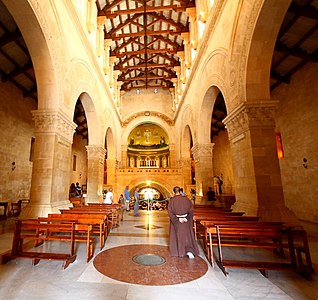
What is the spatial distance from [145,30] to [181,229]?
45.7 ft

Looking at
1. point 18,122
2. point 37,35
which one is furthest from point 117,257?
point 18,122

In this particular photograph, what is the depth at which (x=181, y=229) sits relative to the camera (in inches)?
158

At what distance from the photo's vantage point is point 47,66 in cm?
625

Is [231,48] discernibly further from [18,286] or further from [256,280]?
[18,286]

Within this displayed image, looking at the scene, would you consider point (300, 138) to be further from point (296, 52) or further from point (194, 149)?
point (194, 149)

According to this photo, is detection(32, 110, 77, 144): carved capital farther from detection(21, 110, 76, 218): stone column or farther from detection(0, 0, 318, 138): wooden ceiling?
detection(0, 0, 318, 138): wooden ceiling

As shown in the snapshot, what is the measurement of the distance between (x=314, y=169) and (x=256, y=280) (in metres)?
7.21

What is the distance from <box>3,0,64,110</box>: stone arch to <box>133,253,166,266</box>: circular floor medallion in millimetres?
5360

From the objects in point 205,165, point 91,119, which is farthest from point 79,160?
point 205,165

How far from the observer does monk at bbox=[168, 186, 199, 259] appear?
3900 mm

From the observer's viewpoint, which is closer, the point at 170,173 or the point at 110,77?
the point at 110,77

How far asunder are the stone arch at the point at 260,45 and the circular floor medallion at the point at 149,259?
15.8 ft

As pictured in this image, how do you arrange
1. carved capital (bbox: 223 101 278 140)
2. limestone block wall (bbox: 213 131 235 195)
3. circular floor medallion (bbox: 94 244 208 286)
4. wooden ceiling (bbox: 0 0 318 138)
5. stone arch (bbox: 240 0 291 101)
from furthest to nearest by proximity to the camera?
limestone block wall (bbox: 213 131 235 195), wooden ceiling (bbox: 0 0 318 138), carved capital (bbox: 223 101 278 140), stone arch (bbox: 240 0 291 101), circular floor medallion (bbox: 94 244 208 286)

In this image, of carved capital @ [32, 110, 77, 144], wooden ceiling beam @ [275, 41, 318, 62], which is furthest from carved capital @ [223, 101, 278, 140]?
carved capital @ [32, 110, 77, 144]
